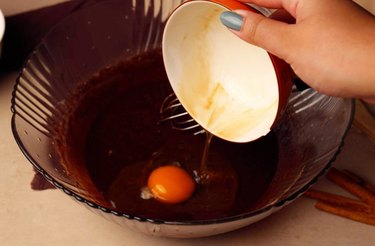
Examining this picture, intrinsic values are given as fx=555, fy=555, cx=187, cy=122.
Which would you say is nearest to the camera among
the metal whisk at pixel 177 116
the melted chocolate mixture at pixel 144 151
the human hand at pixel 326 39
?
the human hand at pixel 326 39

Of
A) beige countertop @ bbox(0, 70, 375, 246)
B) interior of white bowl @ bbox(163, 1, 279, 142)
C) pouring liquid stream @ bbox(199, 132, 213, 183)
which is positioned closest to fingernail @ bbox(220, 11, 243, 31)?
interior of white bowl @ bbox(163, 1, 279, 142)

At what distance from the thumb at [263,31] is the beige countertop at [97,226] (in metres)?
0.41

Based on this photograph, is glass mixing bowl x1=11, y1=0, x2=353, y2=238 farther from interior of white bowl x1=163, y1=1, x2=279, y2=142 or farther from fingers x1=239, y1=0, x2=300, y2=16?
fingers x1=239, y1=0, x2=300, y2=16

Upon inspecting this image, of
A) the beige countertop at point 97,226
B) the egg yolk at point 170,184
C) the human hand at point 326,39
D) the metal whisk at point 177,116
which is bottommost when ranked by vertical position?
the beige countertop at point 97,226

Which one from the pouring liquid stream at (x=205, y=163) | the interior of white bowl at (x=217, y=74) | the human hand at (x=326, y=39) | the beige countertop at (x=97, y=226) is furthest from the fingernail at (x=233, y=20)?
the beige countertop at (x=97, y=226)

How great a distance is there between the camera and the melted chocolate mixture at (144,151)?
3.73ft

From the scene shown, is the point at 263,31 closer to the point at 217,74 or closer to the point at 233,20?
the point at 233,20

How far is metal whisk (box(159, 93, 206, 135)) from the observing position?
1.30 metres

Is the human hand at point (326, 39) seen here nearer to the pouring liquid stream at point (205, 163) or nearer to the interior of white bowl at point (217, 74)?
the interior of white bowl at point (217, 74)

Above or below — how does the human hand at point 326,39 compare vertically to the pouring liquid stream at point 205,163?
above

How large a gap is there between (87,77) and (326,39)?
68 cm

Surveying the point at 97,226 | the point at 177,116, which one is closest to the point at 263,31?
the point at 177,116

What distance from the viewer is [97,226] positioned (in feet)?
3.85

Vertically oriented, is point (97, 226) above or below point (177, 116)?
below
